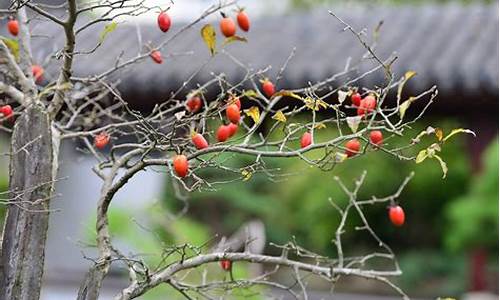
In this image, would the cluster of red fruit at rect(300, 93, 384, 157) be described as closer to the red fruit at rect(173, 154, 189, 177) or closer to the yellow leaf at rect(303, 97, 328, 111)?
the yellow leaf at rect(303, 97, 328, 111)

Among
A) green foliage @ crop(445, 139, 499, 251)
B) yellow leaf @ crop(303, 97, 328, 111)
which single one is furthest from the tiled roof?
yellow leaf @ crop(303, 97, 328, 111)

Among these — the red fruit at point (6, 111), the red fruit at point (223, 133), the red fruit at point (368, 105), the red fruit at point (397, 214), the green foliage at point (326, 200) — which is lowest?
the red fruit at point (397, 214)

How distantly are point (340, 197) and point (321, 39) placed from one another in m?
1.90

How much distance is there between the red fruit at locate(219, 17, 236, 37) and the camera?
1729 mm

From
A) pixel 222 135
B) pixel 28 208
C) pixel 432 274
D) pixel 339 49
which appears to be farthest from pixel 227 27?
pixel 432 274

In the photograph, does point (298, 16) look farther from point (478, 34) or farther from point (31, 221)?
point (31, 221)

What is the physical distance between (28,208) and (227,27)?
0.48 m

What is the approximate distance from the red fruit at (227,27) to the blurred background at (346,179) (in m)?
2.10

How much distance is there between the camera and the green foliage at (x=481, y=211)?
5.89m

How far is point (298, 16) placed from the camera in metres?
8.02

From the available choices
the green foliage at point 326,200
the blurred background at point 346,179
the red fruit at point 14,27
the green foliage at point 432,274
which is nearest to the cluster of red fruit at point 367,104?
the red fruit at point 14,27

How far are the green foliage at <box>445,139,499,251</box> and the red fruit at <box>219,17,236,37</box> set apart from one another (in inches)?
168

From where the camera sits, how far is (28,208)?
156 centimetres

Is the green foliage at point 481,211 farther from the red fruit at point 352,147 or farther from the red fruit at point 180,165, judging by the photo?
the red fruit at point 180,165
